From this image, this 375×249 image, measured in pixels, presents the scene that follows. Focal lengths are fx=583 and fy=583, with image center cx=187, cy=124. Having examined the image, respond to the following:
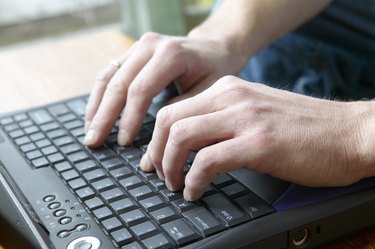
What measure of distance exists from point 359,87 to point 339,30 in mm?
110

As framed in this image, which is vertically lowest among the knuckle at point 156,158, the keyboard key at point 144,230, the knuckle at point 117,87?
the keyboard key at point 144,230

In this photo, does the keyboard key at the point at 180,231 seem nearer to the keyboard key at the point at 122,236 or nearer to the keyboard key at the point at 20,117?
the keyboard key at the point at 122,236

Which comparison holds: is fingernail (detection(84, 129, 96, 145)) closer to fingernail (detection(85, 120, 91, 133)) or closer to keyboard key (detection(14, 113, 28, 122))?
fingernail (detection(85, 120, 91, 133))

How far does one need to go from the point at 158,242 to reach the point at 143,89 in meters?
0.28

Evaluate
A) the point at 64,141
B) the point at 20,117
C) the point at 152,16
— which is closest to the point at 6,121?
the point at 20,117

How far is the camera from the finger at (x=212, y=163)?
56cm

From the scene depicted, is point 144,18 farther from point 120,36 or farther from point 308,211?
point 308,211

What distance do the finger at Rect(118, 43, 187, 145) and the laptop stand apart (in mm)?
56

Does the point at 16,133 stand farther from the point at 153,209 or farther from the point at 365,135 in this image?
the point at 365,135

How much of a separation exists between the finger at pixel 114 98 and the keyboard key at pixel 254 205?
0.23m

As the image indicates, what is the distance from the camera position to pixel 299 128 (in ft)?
1.92

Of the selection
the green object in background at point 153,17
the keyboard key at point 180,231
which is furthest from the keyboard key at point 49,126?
the green object in background at point 153,17

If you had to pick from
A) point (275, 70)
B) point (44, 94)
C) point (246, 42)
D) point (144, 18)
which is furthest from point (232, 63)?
point (144, 18)

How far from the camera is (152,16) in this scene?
1.74 meters
